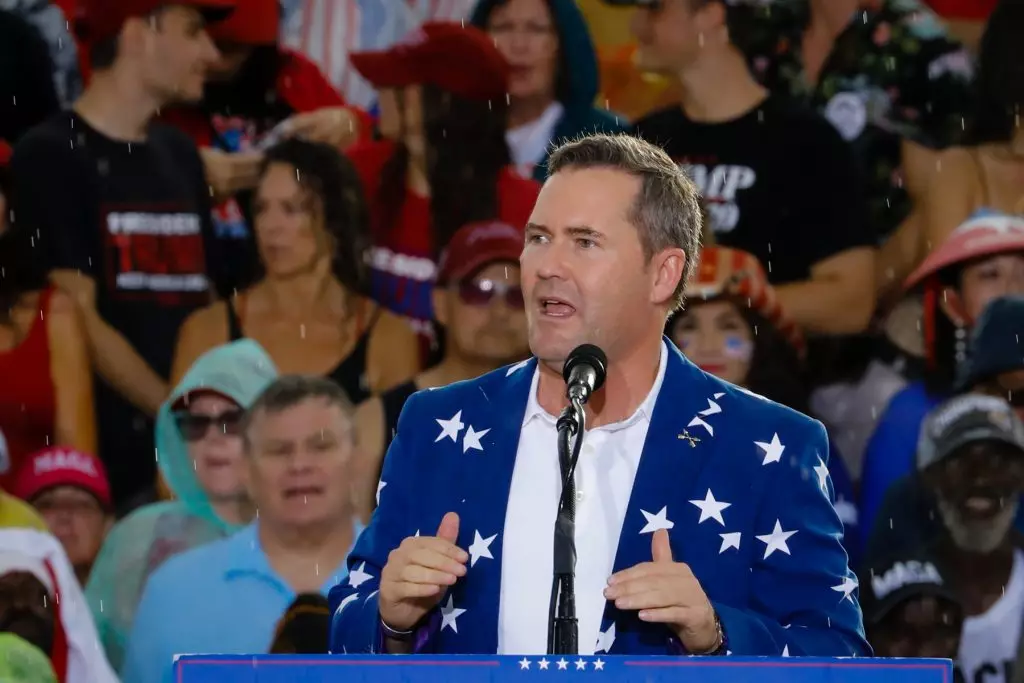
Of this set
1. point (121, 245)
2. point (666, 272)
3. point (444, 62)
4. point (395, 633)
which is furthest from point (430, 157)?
point (395, 633)

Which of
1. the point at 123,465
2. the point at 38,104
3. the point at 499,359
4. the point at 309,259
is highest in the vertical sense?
the point at 38,104

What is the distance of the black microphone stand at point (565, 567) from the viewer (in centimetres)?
191

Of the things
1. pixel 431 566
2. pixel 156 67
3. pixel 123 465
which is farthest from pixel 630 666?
pixel 156 67

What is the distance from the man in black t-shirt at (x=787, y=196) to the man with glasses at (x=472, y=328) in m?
0.66

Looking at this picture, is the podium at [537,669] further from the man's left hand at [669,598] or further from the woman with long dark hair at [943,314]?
the woman with long dark hair at [943,314]

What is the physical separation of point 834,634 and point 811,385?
3.13m

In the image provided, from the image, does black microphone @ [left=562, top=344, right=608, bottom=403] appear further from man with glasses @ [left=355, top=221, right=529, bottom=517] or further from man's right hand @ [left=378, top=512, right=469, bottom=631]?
man with glasses @ [left=355, top=221, right=529, bottom=517]

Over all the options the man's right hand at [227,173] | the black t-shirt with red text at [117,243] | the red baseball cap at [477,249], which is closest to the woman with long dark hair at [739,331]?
the red baseball cap at [477,249]

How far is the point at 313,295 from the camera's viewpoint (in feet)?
18.0

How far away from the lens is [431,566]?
82.7 inches

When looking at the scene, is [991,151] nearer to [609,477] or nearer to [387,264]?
[387,264]

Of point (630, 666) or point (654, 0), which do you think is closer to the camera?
point (630, 666)

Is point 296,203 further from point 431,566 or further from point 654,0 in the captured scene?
point 431,566

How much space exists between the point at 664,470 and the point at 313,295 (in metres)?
3.23
